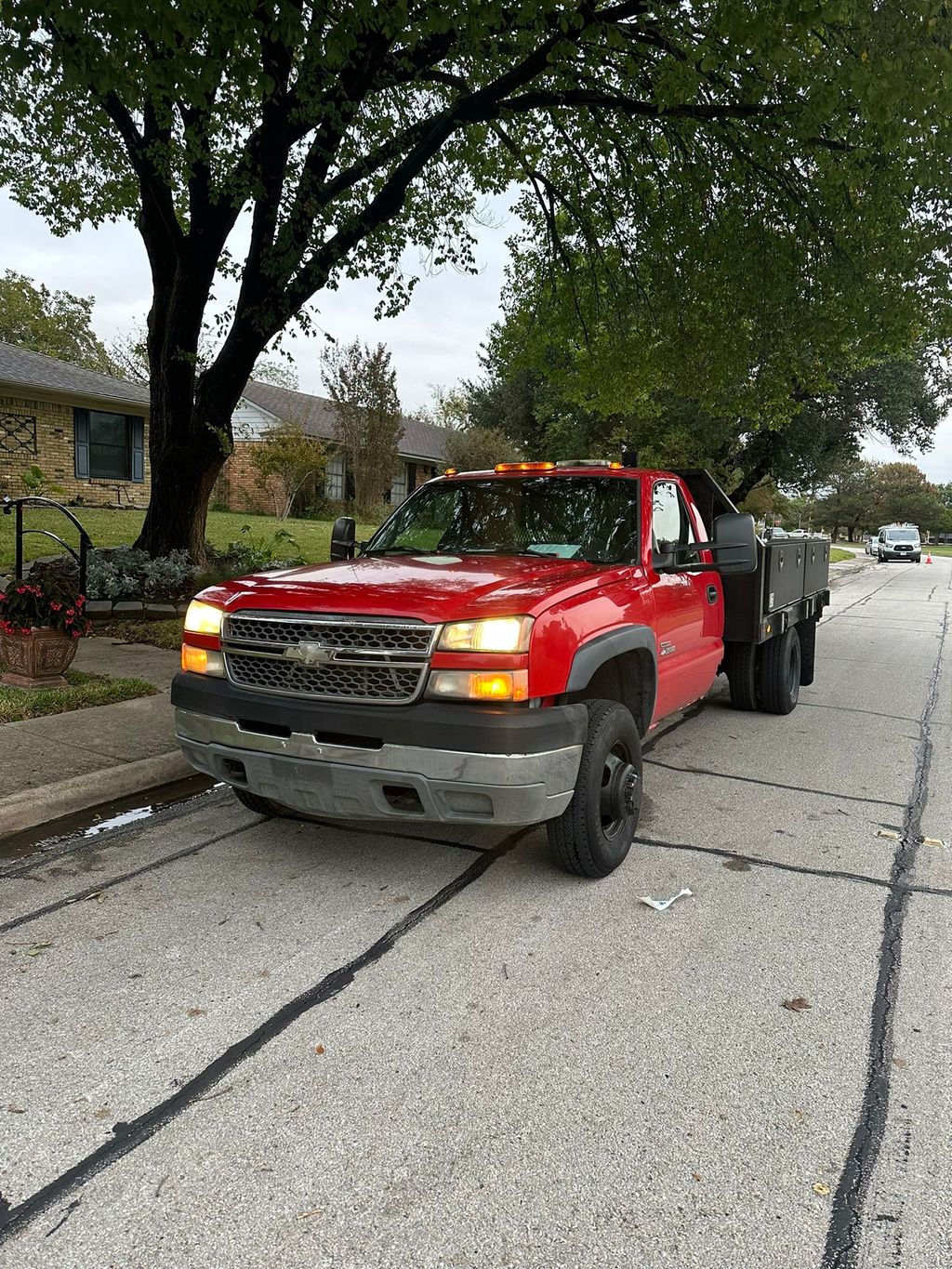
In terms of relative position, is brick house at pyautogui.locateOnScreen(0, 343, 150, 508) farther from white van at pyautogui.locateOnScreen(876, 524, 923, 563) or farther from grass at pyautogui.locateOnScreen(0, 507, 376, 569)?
white van at pyautogui.locateOnScreen(876, 524, 923, 563)

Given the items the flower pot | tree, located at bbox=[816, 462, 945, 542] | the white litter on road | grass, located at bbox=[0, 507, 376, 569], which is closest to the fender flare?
the white litter on road

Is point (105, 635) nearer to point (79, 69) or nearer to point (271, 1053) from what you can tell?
point (79, 69)

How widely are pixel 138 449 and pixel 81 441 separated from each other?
1.63m

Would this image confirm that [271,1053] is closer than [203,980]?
Yes

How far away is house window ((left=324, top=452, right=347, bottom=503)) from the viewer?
104 ft

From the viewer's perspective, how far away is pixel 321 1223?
2.02 m

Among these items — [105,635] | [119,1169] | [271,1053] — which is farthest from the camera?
[105,635]

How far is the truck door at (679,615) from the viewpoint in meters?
4.83

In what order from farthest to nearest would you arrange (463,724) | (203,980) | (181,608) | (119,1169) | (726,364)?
1. (726,364)
2. (181,608)
3. (463,724)
4. (203,980)
5. (119,1169)

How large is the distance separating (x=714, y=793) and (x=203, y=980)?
335 cm

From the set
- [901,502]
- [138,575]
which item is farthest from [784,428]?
[901,502]

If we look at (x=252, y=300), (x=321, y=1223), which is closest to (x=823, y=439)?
(x=252, y=300)

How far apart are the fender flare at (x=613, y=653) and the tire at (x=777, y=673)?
3.03m

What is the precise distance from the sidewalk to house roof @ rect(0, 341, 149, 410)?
55.7ft
